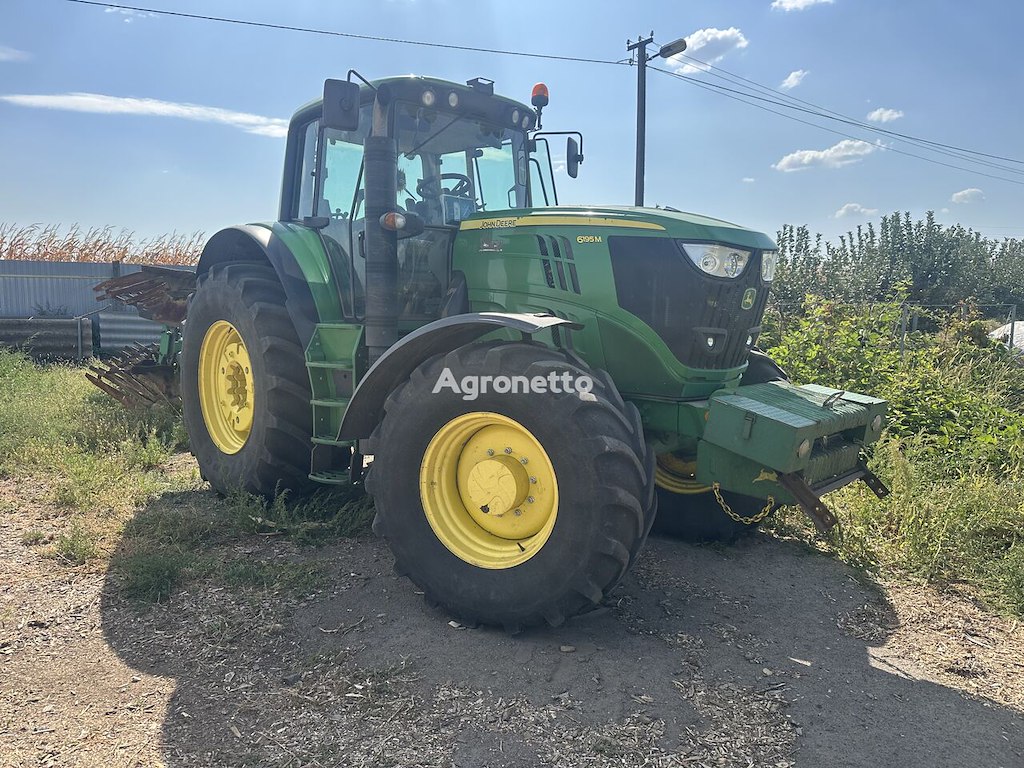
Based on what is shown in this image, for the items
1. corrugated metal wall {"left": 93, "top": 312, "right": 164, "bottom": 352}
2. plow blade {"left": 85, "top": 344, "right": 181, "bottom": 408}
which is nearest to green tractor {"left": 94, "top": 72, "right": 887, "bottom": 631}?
plow blade {"left": 85, "top": 344, "right": 181, "bottom": 408}

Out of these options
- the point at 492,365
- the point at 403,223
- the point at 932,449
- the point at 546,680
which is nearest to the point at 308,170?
the point at 403,223

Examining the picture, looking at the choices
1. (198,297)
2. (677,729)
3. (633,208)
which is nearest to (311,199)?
(198,297)

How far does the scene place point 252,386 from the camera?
5.02 meters

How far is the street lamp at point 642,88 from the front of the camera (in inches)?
535

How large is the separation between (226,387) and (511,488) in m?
2.77

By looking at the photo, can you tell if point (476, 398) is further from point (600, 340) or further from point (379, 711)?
point (379, 711)

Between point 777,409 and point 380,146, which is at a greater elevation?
point 380,146

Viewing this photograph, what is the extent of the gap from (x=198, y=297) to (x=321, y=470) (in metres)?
1.71

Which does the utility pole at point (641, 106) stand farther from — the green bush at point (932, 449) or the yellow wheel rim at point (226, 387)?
the yellow wheel rim at point (226, 387)

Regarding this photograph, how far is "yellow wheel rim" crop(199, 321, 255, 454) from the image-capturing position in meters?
5.16

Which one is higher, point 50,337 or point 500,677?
point 50,337

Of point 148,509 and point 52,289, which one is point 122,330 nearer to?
point 52,289

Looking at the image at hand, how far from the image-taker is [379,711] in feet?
9.12

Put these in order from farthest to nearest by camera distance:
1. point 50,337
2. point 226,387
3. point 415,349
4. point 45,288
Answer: point 45,288, point 50,337, point 226,387, point 415,349
